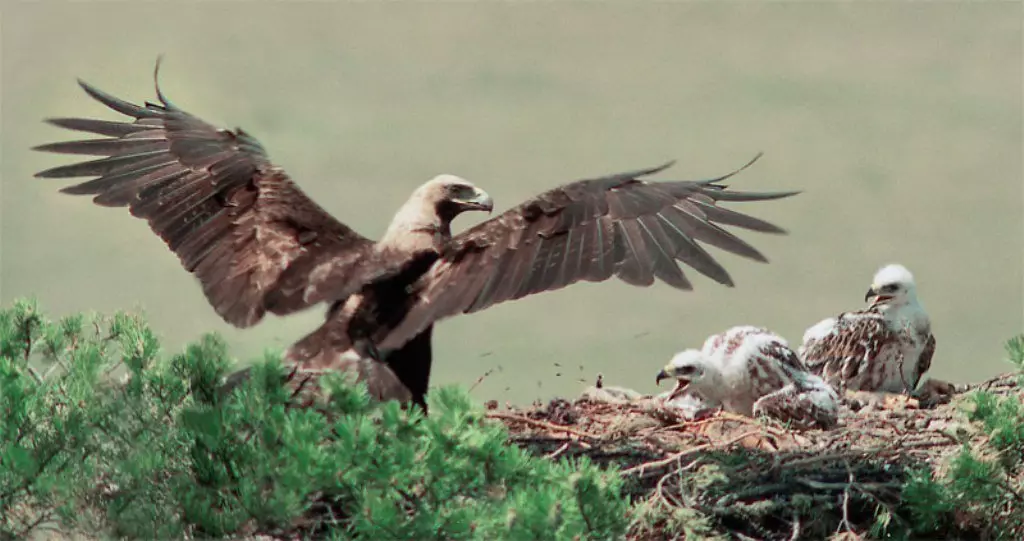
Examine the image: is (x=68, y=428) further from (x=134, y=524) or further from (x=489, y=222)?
(x=489, y=222)

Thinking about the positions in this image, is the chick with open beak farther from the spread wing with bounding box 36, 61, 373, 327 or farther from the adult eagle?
the spread wing with bounding box 36, 61, 373, 327

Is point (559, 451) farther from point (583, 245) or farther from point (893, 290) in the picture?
point (893, 290)

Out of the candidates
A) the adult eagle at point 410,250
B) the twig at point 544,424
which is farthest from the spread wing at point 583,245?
the twig at point 544,424

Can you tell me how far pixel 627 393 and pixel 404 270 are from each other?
2793 mm

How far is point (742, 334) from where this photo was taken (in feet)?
32.6

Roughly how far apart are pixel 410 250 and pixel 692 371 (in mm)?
2049

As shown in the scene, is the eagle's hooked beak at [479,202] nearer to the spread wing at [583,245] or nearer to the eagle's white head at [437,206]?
the eagle's white head at [437,206]

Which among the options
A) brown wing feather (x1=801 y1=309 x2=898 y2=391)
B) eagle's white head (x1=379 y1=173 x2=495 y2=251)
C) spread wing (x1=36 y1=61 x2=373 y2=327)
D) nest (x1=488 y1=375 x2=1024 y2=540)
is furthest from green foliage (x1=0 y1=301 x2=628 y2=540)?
brown wing feather (x1=801 y1=309 x2=898 y2=391)

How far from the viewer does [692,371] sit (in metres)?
9.60

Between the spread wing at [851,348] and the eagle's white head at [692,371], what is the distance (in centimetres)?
113

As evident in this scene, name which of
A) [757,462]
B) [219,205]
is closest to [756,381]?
[757,462]

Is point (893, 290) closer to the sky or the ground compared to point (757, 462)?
A: closer to the sky

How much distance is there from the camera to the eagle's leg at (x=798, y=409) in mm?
9273

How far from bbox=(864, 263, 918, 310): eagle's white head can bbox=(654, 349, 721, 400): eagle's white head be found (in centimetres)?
166
